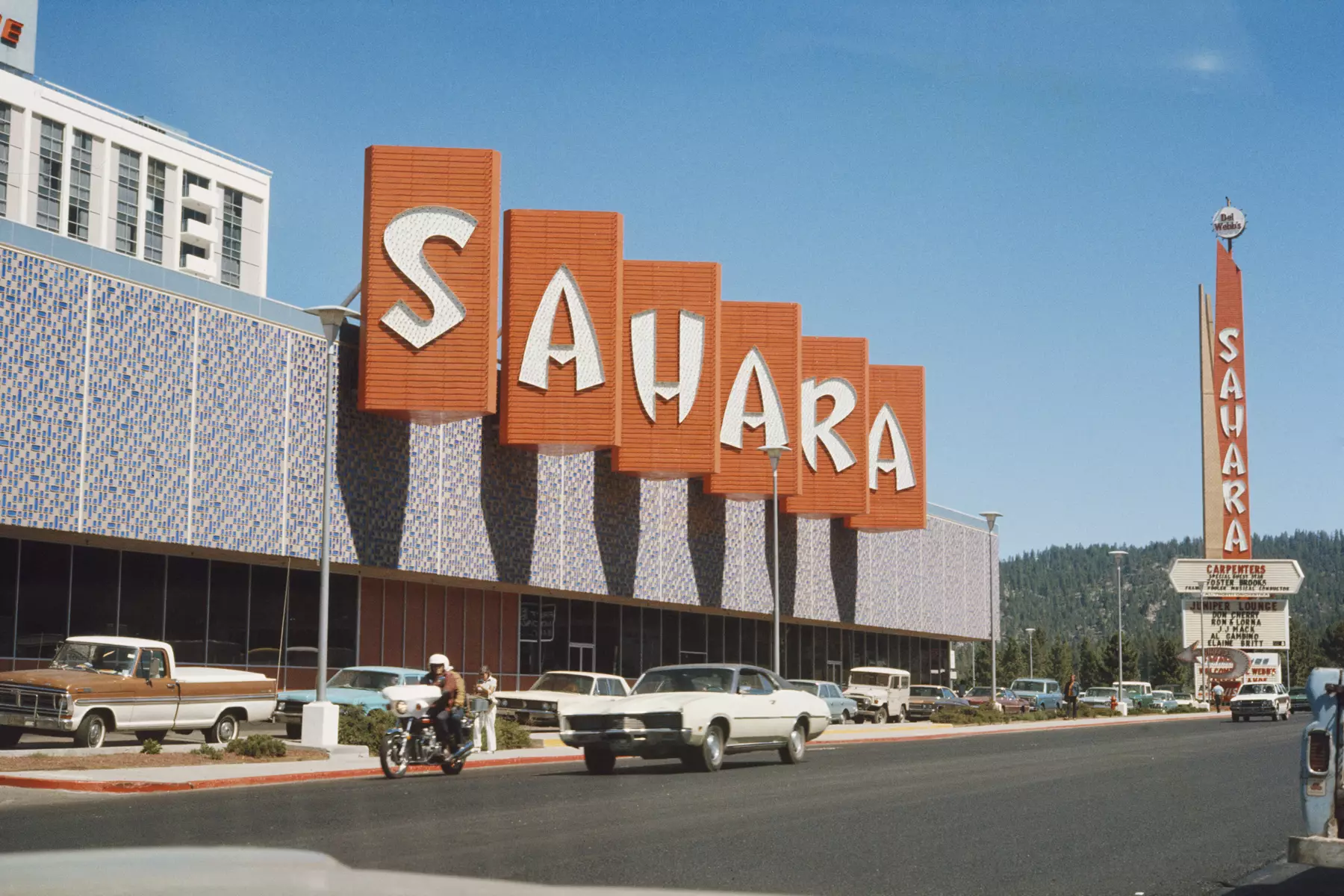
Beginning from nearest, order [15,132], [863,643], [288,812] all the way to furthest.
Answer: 1. [288,812]
2. [863,643]
3. [15,132]

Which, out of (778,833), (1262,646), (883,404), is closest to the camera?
(778,833)

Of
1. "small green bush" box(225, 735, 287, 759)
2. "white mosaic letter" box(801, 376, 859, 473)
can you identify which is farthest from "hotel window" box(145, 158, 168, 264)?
"small green bush" box(225, 735, 287, 759)

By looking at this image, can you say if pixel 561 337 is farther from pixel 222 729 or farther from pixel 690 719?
pixel 690 719

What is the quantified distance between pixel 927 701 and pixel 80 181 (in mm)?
74718

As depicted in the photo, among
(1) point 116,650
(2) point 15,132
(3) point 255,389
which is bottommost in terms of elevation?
(1) point 116,650

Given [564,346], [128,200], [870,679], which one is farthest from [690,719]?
[128,200]

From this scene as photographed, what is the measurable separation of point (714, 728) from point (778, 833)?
28.6ft

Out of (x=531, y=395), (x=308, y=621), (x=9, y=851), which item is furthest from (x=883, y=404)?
(x=9, y=851)

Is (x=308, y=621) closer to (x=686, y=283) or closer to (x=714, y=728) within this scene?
(x=686, y=283)

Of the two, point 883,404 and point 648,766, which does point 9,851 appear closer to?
point 648,766

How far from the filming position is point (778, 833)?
1397 cm

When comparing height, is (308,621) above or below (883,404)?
below

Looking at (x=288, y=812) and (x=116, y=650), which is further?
(x=116, y=650)

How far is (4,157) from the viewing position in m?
99.1
